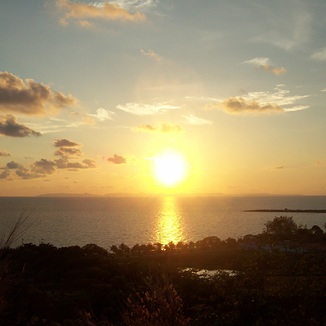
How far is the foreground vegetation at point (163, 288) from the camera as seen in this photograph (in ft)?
28.9

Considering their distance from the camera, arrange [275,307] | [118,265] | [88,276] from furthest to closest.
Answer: [118,265] → [88,276] → [275,307]

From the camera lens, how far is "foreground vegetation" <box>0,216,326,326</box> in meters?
8.80

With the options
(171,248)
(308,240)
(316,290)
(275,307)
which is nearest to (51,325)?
(275,307)

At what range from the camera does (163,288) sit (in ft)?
24.8

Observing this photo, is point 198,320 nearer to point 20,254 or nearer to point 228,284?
point 228,284

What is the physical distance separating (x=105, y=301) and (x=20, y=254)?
15225 millimetres

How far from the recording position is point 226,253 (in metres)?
33.9

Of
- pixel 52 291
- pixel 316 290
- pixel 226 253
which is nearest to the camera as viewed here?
pixel 316 290

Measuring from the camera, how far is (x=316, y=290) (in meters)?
12.5

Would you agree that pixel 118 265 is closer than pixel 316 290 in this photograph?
No

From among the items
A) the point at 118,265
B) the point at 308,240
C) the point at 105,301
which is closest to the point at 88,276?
the point at 118,265

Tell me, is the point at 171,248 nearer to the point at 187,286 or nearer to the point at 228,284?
the point at 187,286

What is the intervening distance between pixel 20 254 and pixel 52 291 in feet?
33.7

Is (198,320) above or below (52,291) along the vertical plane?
above
